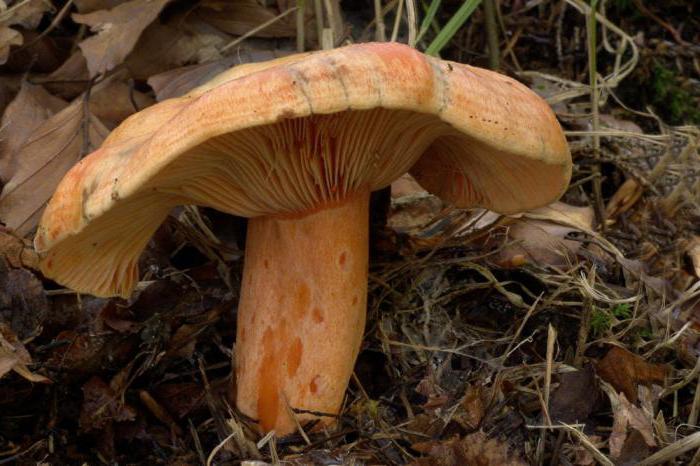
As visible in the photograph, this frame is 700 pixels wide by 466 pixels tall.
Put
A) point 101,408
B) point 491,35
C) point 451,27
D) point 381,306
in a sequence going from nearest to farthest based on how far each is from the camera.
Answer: point 101,408, point 381,306, point 451,27, point 491,35

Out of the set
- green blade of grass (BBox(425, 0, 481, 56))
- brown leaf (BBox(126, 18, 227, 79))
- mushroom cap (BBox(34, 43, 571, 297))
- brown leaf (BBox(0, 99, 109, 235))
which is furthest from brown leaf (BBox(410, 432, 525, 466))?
brown leaf (BBox(126, 18, 227, 79))

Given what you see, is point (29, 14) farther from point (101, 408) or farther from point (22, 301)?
point (101, 408)

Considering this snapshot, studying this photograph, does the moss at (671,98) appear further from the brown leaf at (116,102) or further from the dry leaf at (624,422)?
→ the brown leaf at (116,102)

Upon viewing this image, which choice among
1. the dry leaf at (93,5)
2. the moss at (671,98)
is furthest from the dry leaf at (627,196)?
the dry leaf at (93,5)

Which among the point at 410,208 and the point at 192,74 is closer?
the point at 410,208

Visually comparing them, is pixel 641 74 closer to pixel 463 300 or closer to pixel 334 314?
pixel 463 300

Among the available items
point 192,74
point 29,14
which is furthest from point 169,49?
point 29,14
